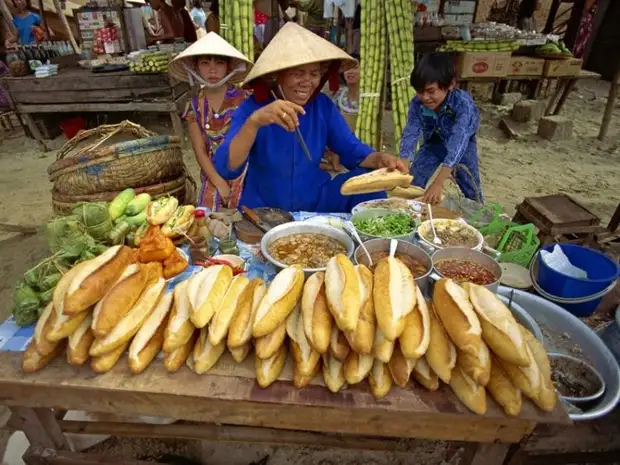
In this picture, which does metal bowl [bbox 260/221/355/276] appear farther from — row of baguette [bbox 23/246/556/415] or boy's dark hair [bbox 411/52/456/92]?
boy's dark hair [bbox 411/52/456/92]

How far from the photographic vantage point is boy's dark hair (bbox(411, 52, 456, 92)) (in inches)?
131

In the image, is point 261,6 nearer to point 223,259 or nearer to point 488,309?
point 223,259

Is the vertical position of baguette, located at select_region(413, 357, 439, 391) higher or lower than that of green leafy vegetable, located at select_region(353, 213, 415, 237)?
lower

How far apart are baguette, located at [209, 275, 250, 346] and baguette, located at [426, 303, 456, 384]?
0.73 meters

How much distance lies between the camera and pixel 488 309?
1.37 metres

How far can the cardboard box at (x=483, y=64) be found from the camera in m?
7.12

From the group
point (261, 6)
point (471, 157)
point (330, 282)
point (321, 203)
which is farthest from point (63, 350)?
point (261, 6)

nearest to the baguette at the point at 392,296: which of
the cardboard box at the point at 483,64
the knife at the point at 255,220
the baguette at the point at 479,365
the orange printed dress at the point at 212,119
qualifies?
the baguette at the point at 479,365

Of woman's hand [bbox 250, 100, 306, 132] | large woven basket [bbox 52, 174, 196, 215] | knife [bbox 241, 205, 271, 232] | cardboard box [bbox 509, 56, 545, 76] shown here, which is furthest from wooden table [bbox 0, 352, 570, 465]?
cardboard box [bbox 509, 56, 545, 76]

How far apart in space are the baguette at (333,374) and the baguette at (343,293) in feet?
0.56

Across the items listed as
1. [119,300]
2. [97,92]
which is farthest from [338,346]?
[97,92]

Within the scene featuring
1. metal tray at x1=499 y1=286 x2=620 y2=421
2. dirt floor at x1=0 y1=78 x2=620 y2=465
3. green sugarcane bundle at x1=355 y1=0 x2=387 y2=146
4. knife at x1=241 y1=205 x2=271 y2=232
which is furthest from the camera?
green sugarcane bundle at x1=355 y1=0 x2=387 y2=146

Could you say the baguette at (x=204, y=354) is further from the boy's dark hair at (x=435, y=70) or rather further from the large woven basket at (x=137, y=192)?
the boy's dark hair at (x=435, y=70)

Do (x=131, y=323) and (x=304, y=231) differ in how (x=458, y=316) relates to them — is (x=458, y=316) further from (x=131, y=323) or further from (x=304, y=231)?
(x=131, y=323)
